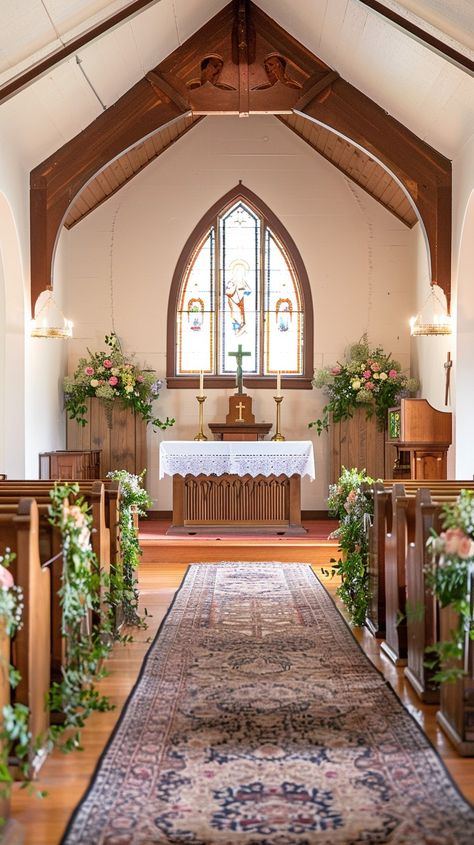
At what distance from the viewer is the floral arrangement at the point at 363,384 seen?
11.8 metres

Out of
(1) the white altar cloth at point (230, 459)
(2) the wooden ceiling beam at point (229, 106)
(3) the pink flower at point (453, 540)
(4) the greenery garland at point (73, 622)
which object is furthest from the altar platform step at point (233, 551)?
(3) the pink flower at point (453, 540)

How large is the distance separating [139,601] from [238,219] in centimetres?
665

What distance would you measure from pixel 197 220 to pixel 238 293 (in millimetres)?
1048

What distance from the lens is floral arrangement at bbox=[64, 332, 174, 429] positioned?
1181cm

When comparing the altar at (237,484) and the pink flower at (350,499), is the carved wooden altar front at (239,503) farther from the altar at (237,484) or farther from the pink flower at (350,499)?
the pink flower at (350,499)

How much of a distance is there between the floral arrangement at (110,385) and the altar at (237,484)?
1.96m

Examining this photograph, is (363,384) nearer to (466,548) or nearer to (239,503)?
(239,503)

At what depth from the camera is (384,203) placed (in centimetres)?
1226

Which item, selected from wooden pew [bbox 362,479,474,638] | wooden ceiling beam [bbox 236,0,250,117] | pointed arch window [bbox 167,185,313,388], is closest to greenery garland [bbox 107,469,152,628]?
wooden pew [bbox 362,479,474,638]

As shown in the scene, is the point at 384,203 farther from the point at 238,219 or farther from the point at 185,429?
the point at 185,429

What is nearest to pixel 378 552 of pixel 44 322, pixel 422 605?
pixel 422 605

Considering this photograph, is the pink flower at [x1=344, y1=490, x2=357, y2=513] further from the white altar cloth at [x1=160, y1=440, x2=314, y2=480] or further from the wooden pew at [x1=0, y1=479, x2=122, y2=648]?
the white altar cloth at [x1=160, y1=440, x2=314, y2=480]

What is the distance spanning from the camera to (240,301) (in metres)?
12.7

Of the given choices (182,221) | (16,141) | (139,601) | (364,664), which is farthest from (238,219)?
(364,664)
